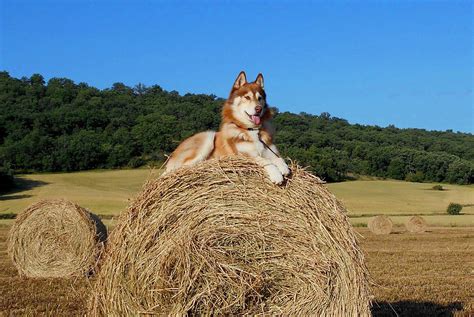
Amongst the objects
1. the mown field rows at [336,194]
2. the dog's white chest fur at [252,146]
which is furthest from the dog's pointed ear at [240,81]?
the mown field rows at [336,194]

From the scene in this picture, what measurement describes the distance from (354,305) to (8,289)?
6307mm

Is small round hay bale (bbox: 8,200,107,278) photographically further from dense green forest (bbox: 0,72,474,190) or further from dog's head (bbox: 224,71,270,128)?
dense green forest (bbox: 0,72,474,190)

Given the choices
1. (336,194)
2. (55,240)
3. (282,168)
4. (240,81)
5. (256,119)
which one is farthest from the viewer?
(336,194)

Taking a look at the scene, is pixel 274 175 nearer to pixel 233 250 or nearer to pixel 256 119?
pixel 233 250

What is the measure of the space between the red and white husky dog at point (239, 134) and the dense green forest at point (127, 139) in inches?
1688

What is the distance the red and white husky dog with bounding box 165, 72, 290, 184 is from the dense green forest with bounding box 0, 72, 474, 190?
1688 inches

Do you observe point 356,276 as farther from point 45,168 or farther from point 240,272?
point 45,168

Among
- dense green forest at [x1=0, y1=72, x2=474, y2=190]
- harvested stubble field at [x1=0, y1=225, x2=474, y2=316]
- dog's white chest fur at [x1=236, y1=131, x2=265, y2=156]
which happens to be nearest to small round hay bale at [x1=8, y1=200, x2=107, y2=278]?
harvested stubble field at [x1=0, y1=225, x2=474, y2=316]

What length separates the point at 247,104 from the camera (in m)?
6.74

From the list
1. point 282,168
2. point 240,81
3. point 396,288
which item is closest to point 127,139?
point 396,288

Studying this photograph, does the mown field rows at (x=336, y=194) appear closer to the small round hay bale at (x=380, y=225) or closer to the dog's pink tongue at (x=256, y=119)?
the small round hay bale at (x=380, y=225)

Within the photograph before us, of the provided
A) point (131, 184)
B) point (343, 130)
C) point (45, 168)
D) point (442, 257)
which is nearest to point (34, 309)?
point (442, 257)

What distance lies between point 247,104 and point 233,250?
5.13 feet

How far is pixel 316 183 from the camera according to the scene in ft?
19.8
